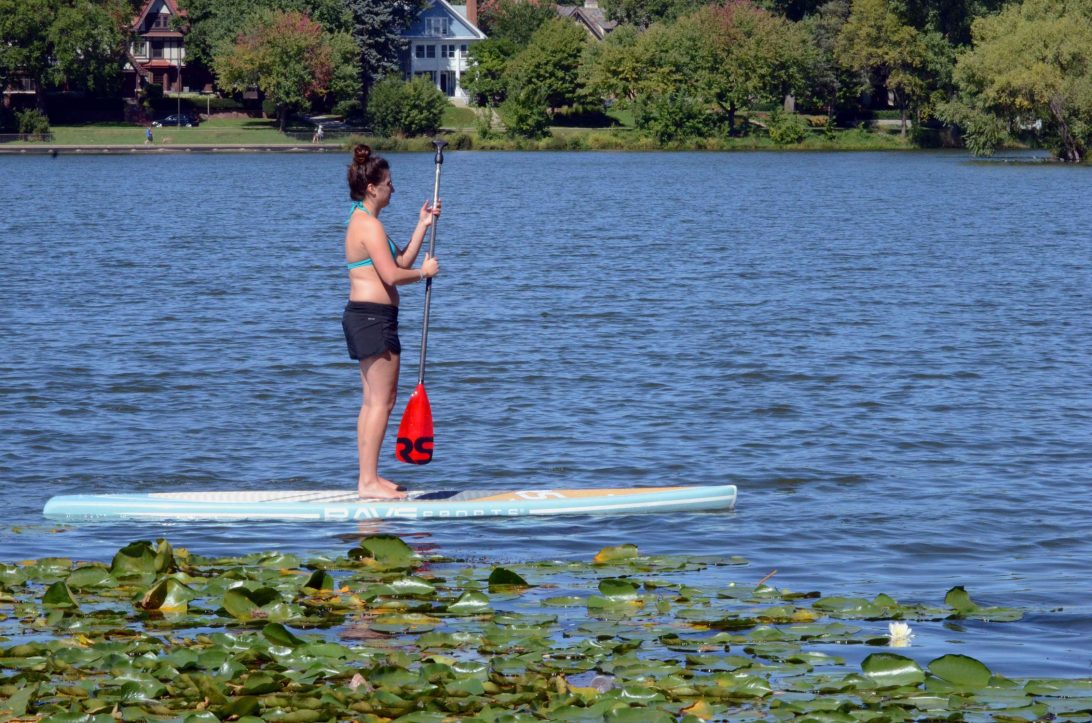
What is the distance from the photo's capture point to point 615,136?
103m

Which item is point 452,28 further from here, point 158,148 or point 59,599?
point 59,599

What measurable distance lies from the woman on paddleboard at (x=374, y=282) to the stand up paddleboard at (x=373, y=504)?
0.34 m

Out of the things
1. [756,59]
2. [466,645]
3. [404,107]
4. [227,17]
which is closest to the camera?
[466,645]

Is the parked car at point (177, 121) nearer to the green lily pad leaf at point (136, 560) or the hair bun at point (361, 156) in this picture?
the hair bun at point (361, 156)

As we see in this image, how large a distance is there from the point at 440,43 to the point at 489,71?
13.5 meters

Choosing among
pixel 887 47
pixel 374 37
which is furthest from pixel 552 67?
pixel 887 47

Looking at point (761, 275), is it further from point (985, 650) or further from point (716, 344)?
point (985, 650)

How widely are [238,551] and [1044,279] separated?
70.3ft

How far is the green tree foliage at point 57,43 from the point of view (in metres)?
100

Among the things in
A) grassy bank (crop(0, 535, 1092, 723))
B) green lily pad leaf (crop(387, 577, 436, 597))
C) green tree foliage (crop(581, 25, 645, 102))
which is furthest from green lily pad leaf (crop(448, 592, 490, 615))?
green tree foliage (crop(581, 25, 645, 102))

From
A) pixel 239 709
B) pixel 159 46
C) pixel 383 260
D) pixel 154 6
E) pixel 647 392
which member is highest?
pixel 154 6

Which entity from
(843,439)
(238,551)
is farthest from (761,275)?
(238,551)

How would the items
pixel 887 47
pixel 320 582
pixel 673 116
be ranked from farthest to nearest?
pixel 673 116
pixel 887 47
pixel 320 582

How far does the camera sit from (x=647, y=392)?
53.4ft
